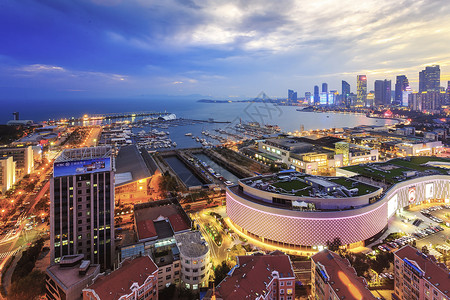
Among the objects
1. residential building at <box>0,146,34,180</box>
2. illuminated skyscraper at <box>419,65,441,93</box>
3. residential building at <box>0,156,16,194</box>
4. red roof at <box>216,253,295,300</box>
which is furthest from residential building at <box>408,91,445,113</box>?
residential building at <box>0,156,16,194</box>

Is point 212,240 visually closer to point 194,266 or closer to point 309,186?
point 194,266

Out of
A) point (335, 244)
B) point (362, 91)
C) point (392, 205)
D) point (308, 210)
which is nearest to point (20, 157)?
point (308, 210)

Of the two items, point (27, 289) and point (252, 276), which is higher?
point (252, 276)

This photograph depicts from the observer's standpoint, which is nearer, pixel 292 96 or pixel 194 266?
pixel 194 266

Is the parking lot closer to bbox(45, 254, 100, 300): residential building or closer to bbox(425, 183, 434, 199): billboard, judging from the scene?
bbox(425, 183, 434, 199): billboard

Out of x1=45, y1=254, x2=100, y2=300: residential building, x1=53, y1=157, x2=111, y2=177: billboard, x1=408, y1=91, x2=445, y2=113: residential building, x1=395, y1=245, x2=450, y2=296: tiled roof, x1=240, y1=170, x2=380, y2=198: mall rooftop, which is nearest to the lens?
x1=395, y1=245, x2=450, y2=296: tiled roof

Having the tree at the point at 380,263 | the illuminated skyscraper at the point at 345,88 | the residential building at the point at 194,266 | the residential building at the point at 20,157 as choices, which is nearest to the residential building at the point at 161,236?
the residential building at the point at 194,266

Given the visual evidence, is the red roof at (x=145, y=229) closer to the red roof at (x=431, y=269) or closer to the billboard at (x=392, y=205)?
the red roof at (x=431, y=269)
